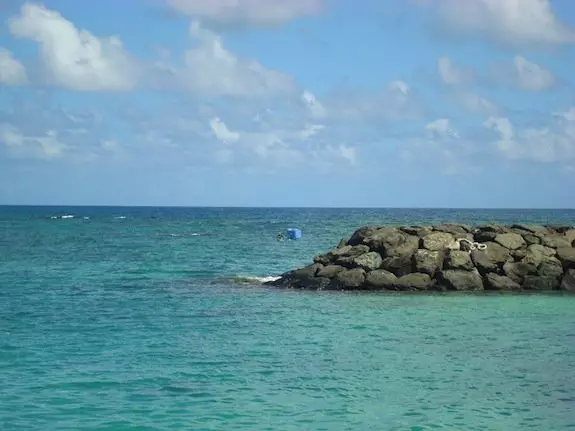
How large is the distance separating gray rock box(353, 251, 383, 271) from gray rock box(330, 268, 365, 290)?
1.56 feet

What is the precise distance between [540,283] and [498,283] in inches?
70.9

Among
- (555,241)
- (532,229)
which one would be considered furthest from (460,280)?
(532,229)

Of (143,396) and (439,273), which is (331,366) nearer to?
(143,396)

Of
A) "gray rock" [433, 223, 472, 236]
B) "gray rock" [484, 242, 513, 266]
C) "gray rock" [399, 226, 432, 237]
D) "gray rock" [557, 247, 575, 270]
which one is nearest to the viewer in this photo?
"gray rock" [557, 247, 575, 270]

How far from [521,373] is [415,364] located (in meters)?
2.35

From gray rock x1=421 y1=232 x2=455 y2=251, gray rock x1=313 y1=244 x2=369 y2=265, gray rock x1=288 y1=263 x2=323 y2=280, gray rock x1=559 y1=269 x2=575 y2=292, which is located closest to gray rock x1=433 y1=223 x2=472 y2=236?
gray rock x1=421 y1=232 x2=455 y2=251

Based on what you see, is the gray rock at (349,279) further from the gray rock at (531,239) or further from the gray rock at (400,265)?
the gray rock at (531,239)

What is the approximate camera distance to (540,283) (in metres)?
33.6

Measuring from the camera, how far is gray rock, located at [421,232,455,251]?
3462 cm

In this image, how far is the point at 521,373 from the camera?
59.8 feet

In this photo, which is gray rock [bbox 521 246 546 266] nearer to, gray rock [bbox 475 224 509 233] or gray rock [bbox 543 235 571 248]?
gray rock [bbox 543 235 571 248]

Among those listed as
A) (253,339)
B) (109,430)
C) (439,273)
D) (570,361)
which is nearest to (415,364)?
(570,361)

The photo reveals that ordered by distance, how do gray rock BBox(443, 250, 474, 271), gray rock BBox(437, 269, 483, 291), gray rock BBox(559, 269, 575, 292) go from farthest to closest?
gray rock BBox(443, 250, 474, 271) → gray rock BBox(559, 269, 575, 292) → gray rock BBox(437, 269, 483, 291)

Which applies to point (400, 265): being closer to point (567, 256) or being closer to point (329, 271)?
point (329, 271)
